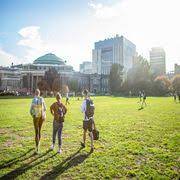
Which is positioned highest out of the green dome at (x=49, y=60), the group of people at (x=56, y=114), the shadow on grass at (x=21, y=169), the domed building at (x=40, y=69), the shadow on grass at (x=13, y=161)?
the green dome at (x=49, y=60)

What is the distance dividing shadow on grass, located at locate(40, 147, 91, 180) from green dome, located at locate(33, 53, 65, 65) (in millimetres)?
181483

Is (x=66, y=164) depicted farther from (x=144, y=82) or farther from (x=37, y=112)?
(x=144, y=82)

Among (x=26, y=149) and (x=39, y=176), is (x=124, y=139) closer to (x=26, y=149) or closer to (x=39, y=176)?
(x=26, y=149)

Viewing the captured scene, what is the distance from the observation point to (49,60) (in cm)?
19025

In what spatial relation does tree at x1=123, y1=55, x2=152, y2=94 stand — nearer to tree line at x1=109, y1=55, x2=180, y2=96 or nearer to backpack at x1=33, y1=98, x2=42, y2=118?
tree line at x1=109, y1=55, x2=180, y2=96

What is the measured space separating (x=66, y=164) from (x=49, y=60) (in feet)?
606

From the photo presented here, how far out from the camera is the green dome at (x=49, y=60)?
7421 inches

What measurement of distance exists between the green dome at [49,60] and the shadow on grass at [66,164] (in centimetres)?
18148

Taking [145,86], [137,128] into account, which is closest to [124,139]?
[137,128]

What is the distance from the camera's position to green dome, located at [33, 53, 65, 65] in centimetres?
18850

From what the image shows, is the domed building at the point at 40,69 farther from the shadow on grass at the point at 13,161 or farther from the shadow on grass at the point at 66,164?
the shadow on grass at the point at 66,164

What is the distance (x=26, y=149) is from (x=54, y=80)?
11199 centimetres

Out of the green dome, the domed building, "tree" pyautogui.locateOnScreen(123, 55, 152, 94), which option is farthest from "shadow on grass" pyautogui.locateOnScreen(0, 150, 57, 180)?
the green dome

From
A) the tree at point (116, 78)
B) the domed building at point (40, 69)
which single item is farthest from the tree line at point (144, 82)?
the domed building at point (40, 69)
